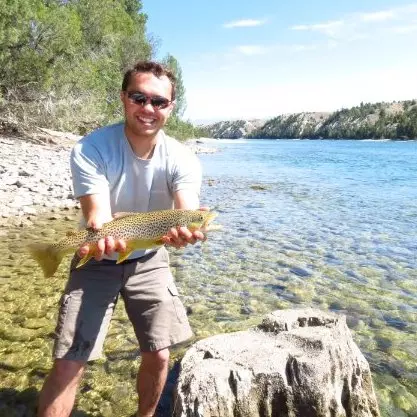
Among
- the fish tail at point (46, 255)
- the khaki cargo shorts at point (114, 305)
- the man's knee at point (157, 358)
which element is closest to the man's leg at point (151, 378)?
the man's knee at point (157, 358)

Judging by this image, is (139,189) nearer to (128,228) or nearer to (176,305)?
(128,228)

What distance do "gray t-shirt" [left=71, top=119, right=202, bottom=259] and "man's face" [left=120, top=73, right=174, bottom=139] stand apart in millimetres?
138

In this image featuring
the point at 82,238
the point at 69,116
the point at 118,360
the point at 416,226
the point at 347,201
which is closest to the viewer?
the point at 82,238

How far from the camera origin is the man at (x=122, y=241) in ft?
12.7

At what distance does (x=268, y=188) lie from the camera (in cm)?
2861

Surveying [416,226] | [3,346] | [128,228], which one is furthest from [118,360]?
[416,226]

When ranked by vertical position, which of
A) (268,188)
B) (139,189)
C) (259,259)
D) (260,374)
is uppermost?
(139,189)

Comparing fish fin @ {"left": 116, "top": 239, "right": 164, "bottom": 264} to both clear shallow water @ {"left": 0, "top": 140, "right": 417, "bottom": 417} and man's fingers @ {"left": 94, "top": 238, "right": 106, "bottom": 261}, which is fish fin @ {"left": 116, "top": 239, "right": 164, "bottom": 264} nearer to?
man's fingers @ {"left": 94, "top": 238, "right": 106, "bottom": 261}

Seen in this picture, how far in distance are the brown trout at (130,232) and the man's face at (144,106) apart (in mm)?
731

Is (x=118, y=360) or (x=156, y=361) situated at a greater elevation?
(x=156, y=361)

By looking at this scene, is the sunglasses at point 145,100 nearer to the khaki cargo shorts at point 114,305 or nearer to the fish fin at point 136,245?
the fish fin at point 136,245

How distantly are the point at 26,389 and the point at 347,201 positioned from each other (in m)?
20.7

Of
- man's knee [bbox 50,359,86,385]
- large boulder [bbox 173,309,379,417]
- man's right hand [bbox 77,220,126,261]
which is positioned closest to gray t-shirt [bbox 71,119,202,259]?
man's right hand [bbox 77,220,126,261]

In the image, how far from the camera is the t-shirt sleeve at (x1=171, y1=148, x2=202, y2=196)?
13.7ft
